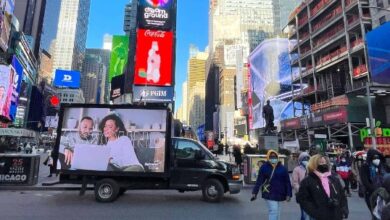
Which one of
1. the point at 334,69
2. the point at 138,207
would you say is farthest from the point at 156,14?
the point at 138,207

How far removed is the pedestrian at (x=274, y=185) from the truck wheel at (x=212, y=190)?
492cm

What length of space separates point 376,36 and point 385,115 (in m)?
10.8

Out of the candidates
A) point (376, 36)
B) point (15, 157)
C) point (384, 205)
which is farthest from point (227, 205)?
point (376, 36)

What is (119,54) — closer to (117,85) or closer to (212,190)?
(117,85)

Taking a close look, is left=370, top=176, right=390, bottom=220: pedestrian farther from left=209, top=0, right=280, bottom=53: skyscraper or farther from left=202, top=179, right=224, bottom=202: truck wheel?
left=209, top=0, right=280, bottom=53: skyscraper

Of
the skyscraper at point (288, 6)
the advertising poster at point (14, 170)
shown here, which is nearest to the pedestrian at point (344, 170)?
the advertising poster at point (14, 170)

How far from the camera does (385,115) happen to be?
40625mm

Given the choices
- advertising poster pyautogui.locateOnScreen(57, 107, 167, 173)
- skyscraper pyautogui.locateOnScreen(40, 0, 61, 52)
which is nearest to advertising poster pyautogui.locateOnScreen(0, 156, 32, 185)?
advertising poster pyautogui.locateOnScreen(57, 107, 167, 173)

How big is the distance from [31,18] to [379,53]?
498 ft

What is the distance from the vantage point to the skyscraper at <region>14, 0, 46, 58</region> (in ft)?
458

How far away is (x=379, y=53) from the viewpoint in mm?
35781

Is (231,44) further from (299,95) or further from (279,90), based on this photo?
(299,95)

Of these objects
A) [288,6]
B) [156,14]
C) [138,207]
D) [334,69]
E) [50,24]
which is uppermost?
[50,24]

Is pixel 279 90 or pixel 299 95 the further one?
pixel 279 90
